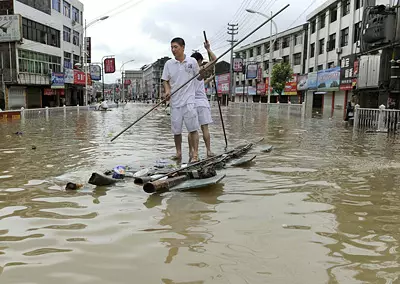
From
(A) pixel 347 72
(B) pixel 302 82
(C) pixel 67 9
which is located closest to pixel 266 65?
(B) pixel 302 82

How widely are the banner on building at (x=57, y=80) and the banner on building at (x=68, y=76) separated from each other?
92 cm

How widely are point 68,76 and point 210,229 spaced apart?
39.6 meters

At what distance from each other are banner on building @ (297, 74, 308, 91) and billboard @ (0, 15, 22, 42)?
1142 inches

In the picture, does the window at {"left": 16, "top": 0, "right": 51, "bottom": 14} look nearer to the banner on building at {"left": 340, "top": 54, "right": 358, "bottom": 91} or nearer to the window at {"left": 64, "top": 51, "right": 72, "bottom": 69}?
the window at {"left": 64, "top": 51, "right": 72, "bottom": 69}

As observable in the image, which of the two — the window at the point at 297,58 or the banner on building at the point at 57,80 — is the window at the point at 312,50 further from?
the banner on building at the point at 57,80

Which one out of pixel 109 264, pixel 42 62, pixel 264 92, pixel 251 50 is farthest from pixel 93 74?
pixel 109 264

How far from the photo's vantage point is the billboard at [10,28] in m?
29.2

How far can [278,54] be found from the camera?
53.8 metres

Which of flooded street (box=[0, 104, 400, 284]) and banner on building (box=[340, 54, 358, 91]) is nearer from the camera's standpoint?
flooded street (box=[0, 104, 400, 284])

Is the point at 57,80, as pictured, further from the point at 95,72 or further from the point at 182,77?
the point at 182,77

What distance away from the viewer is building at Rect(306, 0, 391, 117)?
106 ft

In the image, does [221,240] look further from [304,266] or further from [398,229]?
[398,229]

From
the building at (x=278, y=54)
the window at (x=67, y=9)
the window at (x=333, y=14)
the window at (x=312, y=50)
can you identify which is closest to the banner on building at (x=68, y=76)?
the window at (x=67, y=9)

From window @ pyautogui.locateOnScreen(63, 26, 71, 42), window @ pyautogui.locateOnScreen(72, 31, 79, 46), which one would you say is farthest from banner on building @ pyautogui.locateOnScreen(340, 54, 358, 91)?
window @ pyautogui.locateOnScreen(72, 31, 79, 46)
